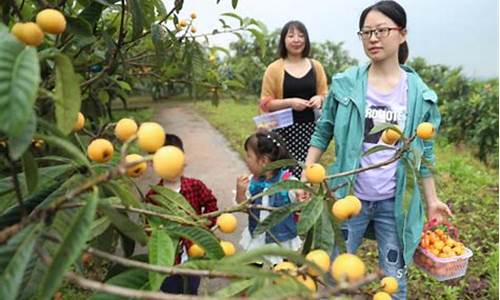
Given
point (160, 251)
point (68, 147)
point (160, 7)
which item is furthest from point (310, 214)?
point (160, 7)

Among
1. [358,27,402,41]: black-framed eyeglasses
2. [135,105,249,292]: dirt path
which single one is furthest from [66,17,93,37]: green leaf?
[135,105,249,292]: dirt path

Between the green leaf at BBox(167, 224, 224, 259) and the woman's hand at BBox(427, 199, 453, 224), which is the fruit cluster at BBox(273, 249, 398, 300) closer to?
the green leaf at BBox(167, 224, 224, 259)

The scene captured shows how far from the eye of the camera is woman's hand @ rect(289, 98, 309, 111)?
2789 mm

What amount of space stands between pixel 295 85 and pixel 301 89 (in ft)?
0.14

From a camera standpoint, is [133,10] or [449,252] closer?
[133,10]

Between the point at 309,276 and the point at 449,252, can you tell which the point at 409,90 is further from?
the point at 309,276

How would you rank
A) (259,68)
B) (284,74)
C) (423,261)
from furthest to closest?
(259,68), (284,74), (423,261)

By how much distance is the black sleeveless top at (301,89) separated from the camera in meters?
2.84

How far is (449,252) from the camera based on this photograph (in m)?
2.01

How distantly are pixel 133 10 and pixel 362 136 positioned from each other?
94 cm

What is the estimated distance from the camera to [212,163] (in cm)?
575

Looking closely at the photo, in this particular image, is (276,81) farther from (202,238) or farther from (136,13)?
(202,238)

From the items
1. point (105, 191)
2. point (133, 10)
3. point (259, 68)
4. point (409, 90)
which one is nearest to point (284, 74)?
point (409, 90)

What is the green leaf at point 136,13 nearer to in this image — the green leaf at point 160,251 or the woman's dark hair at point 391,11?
the green leaf at point 160,251
